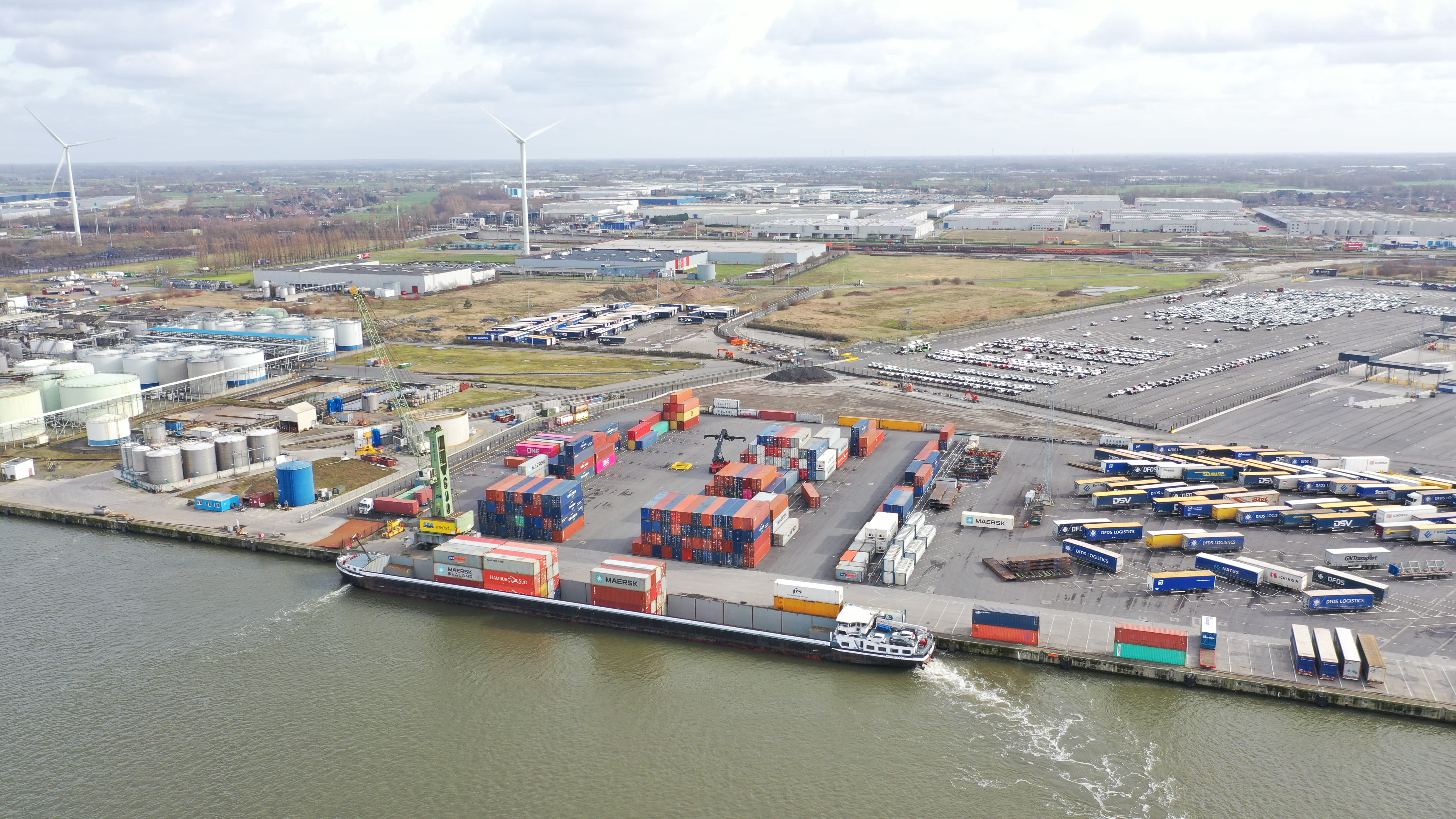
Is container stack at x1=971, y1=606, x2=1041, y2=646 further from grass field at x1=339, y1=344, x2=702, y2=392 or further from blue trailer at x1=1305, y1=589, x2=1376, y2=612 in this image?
grass field at x1=339, y1=344, x2=702, y2=392

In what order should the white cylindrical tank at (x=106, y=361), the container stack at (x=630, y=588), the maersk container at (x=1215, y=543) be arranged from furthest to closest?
the white cylindrical tank at (x=106, y=361), the maersk container at (x=1215, y=543), the container stack at (x=630, y=588)

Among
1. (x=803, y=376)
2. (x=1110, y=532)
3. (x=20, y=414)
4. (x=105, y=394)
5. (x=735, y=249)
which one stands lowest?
(x=1110, y=532)

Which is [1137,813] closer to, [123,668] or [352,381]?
[123,668]

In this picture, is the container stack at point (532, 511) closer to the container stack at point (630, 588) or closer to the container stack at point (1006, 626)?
the container stack at point (630, 588)

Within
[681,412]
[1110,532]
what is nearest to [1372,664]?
[1110,532]

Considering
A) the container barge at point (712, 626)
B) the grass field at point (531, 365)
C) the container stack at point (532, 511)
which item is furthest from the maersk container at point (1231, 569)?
the grass field at point (531, 365)

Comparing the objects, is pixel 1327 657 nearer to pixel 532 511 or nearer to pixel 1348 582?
pixel 1348 582
